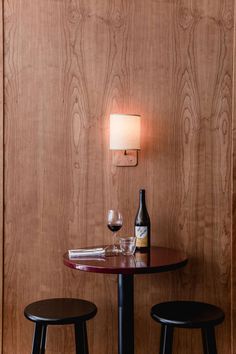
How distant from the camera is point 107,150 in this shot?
10.5ft

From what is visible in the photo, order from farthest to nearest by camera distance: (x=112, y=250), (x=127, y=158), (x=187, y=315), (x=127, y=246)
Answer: (x=127, y=158) → (x=112, y=250) → (x=127, y=246) → (x=187, y=315)

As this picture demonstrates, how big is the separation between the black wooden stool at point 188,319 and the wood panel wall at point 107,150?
0.45m

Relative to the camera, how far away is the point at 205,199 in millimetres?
3158

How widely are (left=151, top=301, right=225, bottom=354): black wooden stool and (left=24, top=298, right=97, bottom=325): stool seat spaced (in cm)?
36

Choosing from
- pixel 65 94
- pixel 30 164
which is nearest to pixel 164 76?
pixel 65 94

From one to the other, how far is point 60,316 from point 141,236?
2.08 feet

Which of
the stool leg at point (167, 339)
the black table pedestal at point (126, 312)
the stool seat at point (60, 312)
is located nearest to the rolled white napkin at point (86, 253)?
the black table pedestal at point (126, 312)

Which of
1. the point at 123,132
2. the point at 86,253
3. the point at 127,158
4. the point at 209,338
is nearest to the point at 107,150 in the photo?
the point at 127,158

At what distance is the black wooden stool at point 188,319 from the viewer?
2533mm

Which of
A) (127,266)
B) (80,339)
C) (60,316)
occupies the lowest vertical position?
(80,339)

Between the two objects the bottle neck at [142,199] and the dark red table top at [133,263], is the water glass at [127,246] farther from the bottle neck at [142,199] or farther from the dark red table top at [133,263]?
the bottle neck at [142,199]

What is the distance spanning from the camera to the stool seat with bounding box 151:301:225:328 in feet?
8.29

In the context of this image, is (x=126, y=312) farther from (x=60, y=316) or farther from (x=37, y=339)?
(x=37, y=339)

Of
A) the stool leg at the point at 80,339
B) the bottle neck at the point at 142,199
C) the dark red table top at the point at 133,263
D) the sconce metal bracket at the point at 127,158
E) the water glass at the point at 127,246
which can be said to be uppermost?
the sconce metal bracket at the point at 127,158
